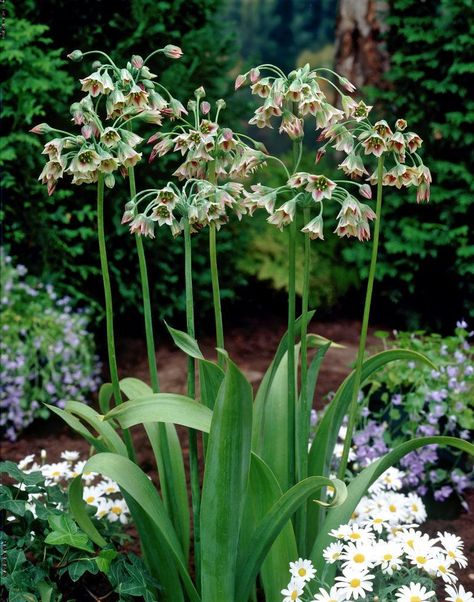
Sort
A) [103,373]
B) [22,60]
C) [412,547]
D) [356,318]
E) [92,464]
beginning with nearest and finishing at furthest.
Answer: [92,464]
[412,547]
[22,60]
[103,373]
[356,318]

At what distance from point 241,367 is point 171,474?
2.66 meters

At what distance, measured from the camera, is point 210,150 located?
192cm

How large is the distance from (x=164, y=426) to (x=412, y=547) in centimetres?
73

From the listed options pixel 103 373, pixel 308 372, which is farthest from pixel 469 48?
pixel 308 372

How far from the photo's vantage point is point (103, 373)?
479 cm

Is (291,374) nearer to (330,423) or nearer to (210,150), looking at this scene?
(330,423)

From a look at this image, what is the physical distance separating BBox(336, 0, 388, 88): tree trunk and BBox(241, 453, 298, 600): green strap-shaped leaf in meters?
4.21

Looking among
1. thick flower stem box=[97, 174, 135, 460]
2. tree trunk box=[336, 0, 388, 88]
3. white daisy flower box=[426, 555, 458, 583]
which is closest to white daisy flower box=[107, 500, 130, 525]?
thick flower stem box=[97, 174, 135, 460]

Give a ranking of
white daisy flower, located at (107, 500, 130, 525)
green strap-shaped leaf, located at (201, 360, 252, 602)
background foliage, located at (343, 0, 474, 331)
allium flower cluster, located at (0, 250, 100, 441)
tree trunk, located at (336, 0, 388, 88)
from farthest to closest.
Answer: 1. tree trunk, located at (336, 0, 388, 88)
2. background foliage, located at (343, 0, 474, 331)
3. allium flower cluster, located at (0, 250, 100, 441)
4. white daisy flower, located at (107, 500, 130, 525)
5. green strap-shaped leaf, located at (201, 360, 252, 602)

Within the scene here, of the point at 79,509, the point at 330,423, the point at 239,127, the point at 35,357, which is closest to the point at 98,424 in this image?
the point at 79,509

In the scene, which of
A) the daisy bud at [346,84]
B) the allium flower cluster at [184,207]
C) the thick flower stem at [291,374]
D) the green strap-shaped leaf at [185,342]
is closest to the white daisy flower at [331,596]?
the thick flower stem at [291,374]

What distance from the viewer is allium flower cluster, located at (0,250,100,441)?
12.9 feet

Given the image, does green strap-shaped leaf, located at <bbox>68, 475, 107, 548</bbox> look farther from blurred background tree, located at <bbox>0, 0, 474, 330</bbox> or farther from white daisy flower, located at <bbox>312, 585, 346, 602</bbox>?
blurred background tree, located at <bbox>0, 0, 474, 330</bbox>

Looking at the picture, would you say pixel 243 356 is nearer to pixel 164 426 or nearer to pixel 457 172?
pixel 457 172
